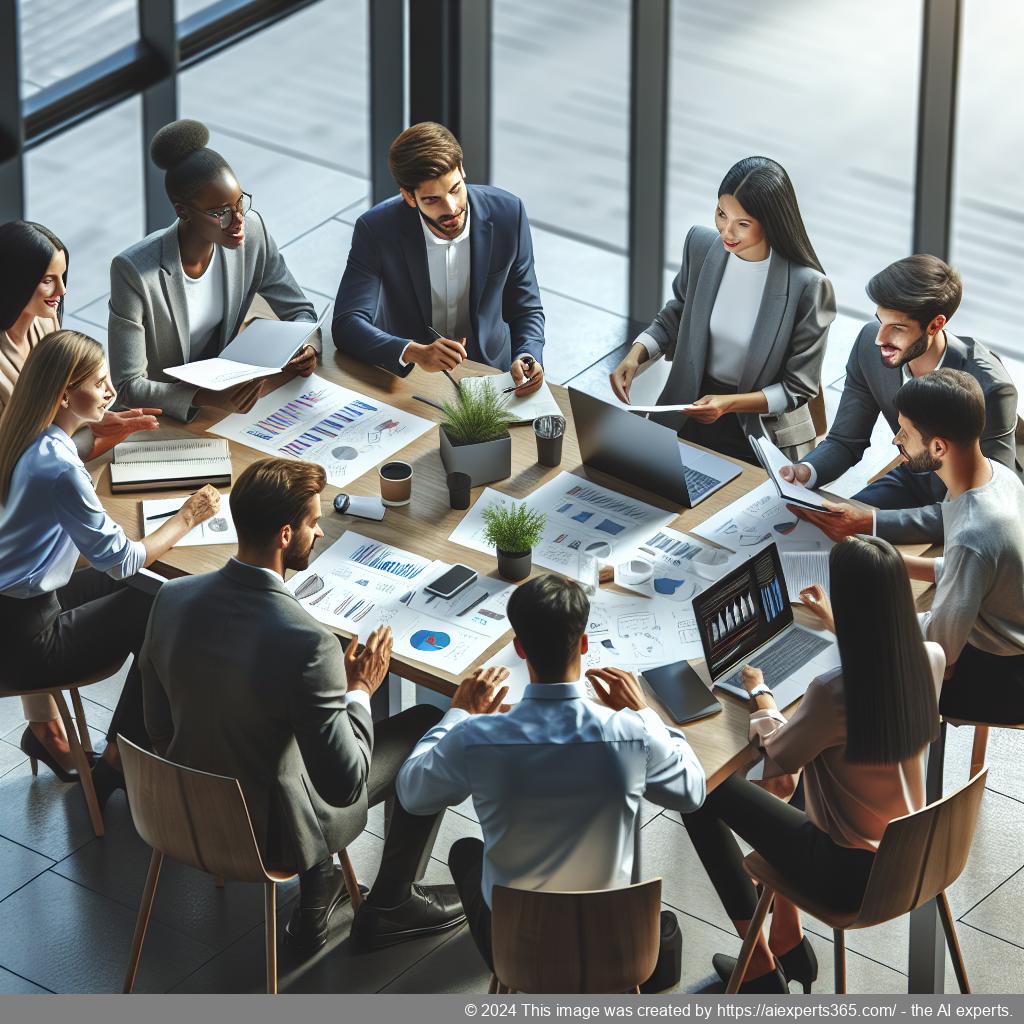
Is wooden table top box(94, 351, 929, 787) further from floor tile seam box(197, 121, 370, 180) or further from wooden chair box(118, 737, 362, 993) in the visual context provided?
floor tile seam box(197, 121, 370, 180)

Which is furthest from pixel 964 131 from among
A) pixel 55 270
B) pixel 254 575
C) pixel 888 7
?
pixel 254 575

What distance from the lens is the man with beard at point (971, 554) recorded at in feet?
13.8

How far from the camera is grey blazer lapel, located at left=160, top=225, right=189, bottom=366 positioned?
5.12 m

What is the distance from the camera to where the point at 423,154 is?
512 cm

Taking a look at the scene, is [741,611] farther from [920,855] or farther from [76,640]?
[76,640]

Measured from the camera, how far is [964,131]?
28.4ft

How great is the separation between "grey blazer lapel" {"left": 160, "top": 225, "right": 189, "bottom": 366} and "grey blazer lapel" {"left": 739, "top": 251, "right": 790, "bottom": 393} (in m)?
1.73

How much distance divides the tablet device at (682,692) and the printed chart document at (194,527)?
1214mm

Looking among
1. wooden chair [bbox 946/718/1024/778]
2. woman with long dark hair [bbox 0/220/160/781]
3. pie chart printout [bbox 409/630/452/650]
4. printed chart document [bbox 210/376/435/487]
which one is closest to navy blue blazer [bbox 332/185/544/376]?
printed chart document [bbox 210/376/435/487]

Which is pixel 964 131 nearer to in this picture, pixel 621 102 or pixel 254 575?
pixel 621 102

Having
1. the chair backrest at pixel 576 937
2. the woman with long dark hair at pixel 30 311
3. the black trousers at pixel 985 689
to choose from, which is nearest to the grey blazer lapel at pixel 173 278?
the woman with long dark hair at pixel 30 311

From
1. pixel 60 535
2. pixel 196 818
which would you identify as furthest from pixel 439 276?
pixel 196 818
